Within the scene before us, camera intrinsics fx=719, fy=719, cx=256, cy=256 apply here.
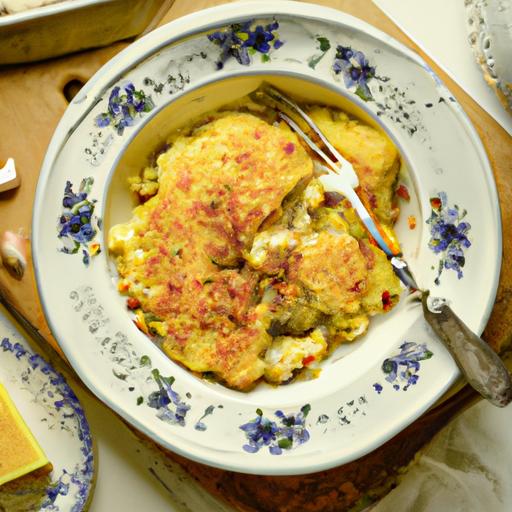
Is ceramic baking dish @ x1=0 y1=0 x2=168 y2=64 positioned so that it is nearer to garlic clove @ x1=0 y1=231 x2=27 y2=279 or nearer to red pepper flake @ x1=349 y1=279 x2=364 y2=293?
garlic clove @ x1=0 y1=231 x2=27 y2=279

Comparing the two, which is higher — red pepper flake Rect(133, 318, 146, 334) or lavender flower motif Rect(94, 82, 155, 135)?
lavender flower motif Rect(94, 82, 155, 135)

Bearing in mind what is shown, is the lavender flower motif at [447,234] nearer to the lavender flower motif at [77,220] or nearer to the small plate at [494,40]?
the small plate at [494,40]

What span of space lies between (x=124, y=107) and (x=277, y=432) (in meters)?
0.59

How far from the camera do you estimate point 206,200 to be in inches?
47.5

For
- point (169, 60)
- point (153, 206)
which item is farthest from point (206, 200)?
point (169, 60)

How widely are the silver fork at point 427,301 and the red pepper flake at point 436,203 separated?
0.32ft

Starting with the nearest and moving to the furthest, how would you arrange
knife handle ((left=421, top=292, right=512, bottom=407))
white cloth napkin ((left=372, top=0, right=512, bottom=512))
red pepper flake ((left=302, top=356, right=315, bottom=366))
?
knife handle ((left=421, top=292, right=512, bottom=407))
red pepper flake ((left=302, top=356, right=315, bottom=366))
white cloth napkin ((left=372, top=0, right=512, bottom=512))

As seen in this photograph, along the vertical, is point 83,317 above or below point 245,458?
above

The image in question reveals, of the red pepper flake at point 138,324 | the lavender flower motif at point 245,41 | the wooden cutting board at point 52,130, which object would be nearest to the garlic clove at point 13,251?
the wooden cutting board at point 52,130

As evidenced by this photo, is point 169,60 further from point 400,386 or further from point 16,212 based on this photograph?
point 400,386

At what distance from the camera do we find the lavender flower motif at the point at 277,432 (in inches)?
46.4

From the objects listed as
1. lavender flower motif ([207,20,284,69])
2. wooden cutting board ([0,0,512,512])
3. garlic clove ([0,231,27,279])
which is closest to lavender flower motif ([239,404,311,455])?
wooden cutting board ([0,0,512,512])

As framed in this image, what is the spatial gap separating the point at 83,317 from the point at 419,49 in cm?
75

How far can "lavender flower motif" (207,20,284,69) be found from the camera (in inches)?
45.5
